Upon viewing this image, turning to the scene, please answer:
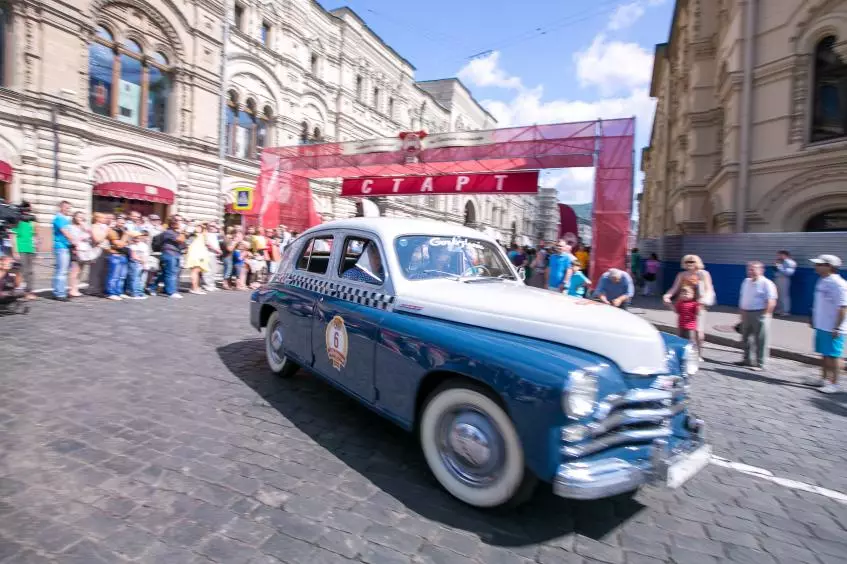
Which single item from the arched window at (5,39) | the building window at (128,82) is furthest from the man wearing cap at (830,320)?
the building window at (128,82)

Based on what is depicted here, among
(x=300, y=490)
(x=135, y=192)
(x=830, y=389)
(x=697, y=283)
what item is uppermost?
(x=135, y=192)

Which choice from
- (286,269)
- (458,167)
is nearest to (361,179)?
(458,167)

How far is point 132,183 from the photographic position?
18.0 m

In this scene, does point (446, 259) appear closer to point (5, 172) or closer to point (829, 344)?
point (829, 344)

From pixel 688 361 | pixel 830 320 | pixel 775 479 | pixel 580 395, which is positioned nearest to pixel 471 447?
pixel 580 395

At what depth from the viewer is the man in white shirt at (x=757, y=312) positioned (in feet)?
22.1

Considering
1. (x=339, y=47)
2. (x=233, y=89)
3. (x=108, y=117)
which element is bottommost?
(x=108, y=117)

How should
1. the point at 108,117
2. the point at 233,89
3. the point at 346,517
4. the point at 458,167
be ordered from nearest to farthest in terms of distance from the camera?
the point at 346,517 → the point at 458,167 → the point at 108,117 → the point at 233,89

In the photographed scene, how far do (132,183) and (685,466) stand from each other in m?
20.7

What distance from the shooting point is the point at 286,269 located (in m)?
5.04

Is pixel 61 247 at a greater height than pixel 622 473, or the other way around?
pixel 61 247

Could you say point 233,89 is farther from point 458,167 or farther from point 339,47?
point 458,167

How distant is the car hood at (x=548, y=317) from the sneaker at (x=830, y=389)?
465cm

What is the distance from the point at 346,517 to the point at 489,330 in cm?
139
